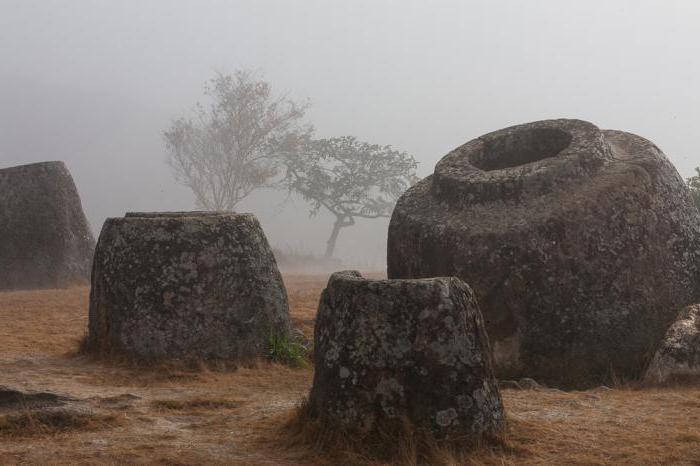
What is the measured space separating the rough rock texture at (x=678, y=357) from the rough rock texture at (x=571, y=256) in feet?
1.02

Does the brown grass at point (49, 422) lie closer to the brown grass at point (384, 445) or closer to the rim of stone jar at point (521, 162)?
the brown grass at point (384, 445)

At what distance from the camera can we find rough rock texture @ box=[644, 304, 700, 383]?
287 inches

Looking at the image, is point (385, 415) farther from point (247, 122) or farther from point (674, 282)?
point (247, 122)

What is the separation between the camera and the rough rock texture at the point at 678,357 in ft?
23.9

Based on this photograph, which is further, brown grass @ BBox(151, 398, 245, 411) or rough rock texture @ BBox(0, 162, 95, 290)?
rough rock texture @ BBox(0, 162, 95, 290)

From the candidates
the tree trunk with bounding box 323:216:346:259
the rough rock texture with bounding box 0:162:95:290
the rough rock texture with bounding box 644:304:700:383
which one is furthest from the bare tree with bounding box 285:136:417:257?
the rough rock texture with bounding box 644:304:700:383

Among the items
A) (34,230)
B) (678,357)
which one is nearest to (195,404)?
(678,357)

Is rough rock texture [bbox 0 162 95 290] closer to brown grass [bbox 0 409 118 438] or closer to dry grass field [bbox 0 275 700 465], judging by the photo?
dry grass field [bbox 0 275 700 465]

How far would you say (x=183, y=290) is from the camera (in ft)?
27.5

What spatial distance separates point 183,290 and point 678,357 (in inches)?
171

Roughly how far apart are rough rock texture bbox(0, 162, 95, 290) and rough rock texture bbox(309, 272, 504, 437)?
1266 centimetres

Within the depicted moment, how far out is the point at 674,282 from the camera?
8.21 metres

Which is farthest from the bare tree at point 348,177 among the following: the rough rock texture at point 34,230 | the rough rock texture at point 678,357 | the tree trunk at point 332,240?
the rough rock texture at point 678,357

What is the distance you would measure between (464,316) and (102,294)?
456 centimetres
